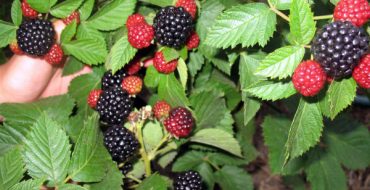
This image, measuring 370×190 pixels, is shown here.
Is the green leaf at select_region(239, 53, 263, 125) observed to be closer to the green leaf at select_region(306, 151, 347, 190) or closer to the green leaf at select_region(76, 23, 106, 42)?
the green leaf at select_region(76, 23, 106, 42)

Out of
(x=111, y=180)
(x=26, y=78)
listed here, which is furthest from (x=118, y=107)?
(x=26, y=78)

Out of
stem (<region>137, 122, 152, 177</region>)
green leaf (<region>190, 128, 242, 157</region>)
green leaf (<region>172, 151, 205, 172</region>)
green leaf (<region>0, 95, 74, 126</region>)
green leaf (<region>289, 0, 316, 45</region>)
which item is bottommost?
green leaf (<region>172, 151, 205, 172</region>)

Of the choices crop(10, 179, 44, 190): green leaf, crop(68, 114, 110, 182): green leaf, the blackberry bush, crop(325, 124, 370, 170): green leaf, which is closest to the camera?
Result: the blackberry bush

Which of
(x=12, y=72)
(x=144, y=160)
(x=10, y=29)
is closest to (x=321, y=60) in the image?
(x=144, y=160)

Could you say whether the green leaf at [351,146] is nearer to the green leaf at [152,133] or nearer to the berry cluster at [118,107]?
the green leaf at [152,133]

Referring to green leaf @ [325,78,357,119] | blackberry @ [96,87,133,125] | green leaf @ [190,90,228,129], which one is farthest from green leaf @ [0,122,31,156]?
green leaf @ [325,78,357,119]

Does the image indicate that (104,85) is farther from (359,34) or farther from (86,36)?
(359,34)

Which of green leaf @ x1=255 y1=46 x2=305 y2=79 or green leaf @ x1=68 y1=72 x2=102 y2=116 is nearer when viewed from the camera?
green leaf @ x1=255 y1=46 x2=305 y2=79
